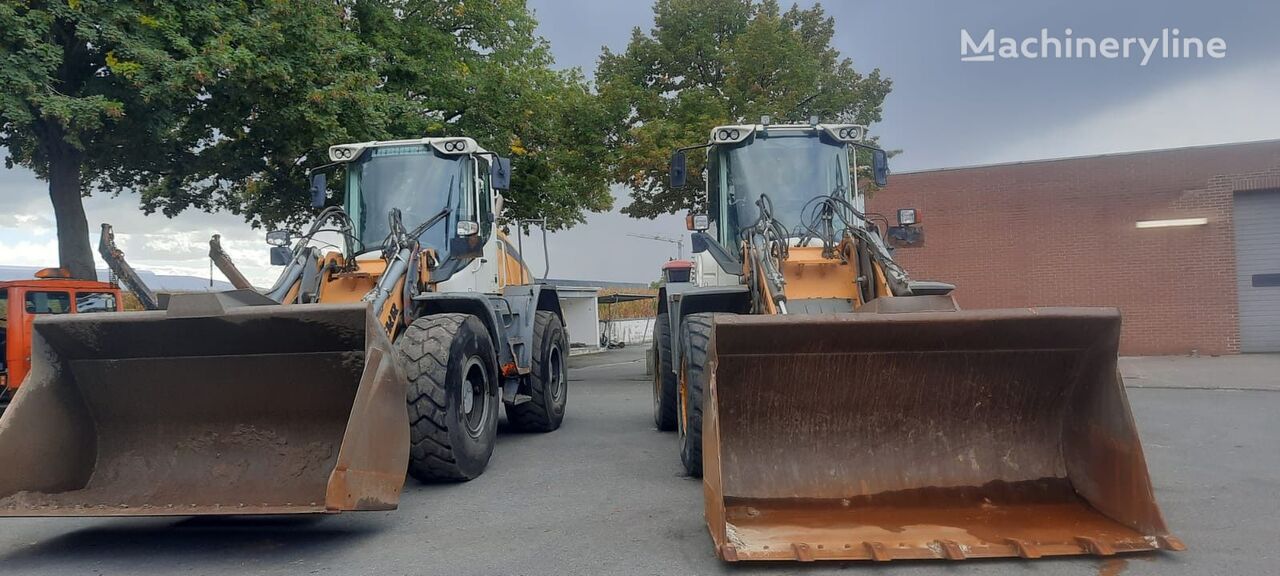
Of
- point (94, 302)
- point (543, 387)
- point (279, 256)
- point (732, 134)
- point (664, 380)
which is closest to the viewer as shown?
point (279, 256)

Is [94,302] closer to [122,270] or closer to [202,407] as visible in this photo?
[122,270]

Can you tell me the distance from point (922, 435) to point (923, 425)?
58mm

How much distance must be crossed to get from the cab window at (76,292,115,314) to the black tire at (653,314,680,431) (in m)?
8.03

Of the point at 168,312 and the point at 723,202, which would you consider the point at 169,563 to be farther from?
the point at 723,202

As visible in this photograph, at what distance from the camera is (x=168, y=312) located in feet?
16.5

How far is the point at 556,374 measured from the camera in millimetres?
9758

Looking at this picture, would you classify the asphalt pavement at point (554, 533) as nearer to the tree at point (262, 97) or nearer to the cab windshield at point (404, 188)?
the cab windshield at point (404, 188)

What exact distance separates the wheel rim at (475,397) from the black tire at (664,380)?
1916 mm

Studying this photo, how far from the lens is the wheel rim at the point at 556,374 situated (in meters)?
9.45

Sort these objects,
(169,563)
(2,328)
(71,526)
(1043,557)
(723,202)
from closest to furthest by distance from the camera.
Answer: (1043,557) < (169,563) < (71,526) < (723,202) < (2,328)

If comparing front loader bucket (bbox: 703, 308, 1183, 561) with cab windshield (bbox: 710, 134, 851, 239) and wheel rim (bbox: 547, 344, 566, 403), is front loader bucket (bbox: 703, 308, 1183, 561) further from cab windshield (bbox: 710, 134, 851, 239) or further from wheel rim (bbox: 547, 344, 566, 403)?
wheel rim (bbox: 547, 344, 566, 403)

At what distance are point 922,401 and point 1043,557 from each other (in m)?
1.11

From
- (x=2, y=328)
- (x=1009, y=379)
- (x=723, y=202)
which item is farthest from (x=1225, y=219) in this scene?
(x=2, y=328)

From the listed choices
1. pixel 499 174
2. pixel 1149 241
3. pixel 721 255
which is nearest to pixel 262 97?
pixel 499 174
